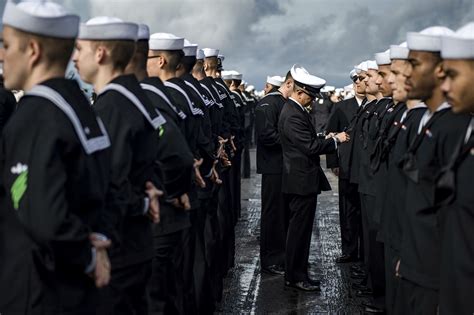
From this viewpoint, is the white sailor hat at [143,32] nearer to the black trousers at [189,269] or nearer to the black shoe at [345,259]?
the black trousers at [189,269]

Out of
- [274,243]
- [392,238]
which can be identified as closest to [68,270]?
[392,238]

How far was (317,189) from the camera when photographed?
26.4 feet

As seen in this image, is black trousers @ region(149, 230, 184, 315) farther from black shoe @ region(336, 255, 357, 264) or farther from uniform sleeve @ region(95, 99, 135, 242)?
black shoe @ region(336, 255, 357, 264)

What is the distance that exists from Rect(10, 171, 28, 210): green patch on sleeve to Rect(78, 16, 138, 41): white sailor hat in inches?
53.6

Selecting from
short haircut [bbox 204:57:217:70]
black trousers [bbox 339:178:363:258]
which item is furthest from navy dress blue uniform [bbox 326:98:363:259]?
short haircut [bbox 204:57:217:70]

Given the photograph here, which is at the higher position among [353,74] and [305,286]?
Result: [353,74]

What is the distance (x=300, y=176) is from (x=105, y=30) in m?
4.12

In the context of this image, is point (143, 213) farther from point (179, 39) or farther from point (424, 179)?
point (179, 39)

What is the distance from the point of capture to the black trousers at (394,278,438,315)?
430 centimetres

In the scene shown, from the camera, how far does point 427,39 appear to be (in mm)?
4730

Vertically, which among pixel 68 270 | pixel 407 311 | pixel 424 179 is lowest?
pixel 407 311

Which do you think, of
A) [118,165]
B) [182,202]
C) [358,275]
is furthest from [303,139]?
[118,165]

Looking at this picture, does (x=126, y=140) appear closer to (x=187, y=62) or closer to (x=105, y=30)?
(x=105, y=30)

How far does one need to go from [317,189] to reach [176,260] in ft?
9.12
